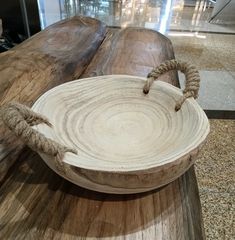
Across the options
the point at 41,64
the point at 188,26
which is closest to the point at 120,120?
the point at 41,64

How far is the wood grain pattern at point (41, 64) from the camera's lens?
51 centimetres

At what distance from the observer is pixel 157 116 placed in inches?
21.4

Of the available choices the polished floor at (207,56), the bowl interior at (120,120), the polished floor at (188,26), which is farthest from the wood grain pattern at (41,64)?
the polished floor at (188,26)

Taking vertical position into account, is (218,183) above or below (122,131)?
below

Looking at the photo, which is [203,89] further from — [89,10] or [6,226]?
[89,10]

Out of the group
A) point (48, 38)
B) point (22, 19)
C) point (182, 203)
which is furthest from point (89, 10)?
point (182, 203)

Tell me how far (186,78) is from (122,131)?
0.19 meters

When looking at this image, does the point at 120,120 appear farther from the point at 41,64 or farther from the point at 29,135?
the point at 41,64

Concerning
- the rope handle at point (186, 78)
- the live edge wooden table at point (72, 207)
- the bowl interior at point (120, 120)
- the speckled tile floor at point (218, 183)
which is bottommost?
the speckled tile floor at point (218, 183)

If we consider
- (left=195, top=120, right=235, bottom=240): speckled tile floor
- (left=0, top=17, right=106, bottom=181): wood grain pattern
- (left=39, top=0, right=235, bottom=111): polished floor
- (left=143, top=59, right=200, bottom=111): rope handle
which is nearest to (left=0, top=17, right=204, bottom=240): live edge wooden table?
(left=0, top=17, right=106, bottom=181): wood grain pattern

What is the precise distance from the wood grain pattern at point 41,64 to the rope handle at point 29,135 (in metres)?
0.11

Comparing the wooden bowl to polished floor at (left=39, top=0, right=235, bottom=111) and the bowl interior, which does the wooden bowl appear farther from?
polished floor at (left=39, top=0, right=235, bottom=111)

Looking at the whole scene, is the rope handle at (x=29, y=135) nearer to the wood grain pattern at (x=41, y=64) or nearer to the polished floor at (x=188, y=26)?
the wood grain pattern at (x=41, y=64)

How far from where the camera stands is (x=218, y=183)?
42.6 inches
